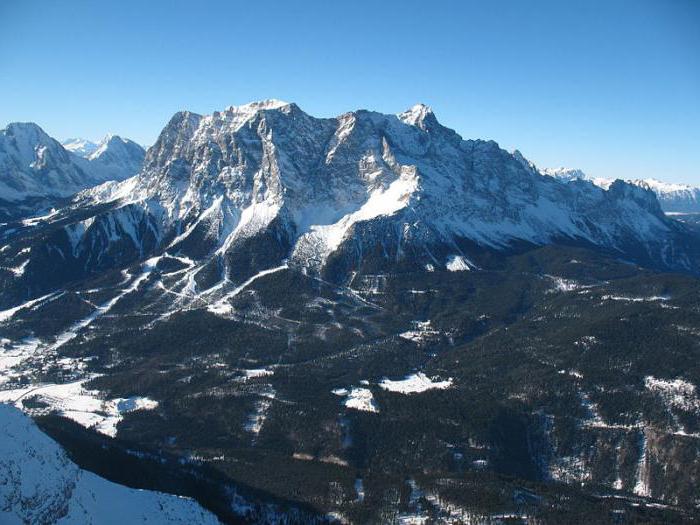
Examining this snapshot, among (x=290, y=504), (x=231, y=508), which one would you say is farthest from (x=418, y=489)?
(x=231, y=508)

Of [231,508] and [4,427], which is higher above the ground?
[4,427]

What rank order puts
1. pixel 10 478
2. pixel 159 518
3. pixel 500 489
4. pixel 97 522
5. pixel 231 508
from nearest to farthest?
pixel 10 478
pixel 97 522
pixel 159 518
pixel 231 508
pixel 500 489

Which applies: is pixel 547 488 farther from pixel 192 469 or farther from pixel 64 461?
pixel 64 461

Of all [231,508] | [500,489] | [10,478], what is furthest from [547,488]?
[10,478]

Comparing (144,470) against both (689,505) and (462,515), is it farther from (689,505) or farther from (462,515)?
(689,505)

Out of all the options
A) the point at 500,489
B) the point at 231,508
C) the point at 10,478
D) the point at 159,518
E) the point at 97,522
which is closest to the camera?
the point at 10,478

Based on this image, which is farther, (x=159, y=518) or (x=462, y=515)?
(x=462, y=515)
